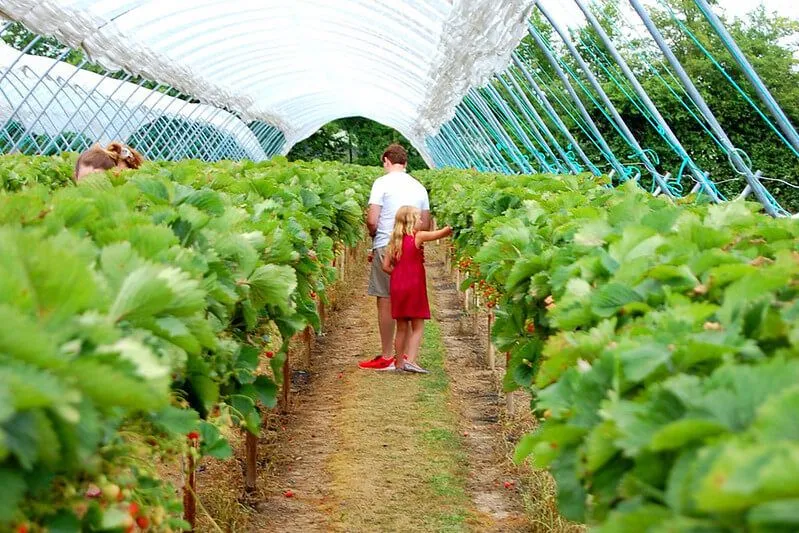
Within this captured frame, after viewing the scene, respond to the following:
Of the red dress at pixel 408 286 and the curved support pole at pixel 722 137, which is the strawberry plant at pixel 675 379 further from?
the red dress at pixel 408 286

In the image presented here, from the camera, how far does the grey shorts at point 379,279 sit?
7.95 meters

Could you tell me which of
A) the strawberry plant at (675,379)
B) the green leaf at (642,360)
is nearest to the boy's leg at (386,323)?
the strawberry plant at (675,379)

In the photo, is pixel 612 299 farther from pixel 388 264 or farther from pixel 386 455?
pixel 388 264

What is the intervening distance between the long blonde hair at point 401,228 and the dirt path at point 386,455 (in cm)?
103

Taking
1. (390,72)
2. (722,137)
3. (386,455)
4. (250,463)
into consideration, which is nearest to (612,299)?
(250,463)

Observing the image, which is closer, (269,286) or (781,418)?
(781,418)

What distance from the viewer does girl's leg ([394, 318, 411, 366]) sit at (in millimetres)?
7859

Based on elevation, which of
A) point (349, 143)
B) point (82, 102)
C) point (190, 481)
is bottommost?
point (190, 481)

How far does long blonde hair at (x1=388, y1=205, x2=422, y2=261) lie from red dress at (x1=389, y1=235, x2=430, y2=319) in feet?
0.15

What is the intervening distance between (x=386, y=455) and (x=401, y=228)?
232cm

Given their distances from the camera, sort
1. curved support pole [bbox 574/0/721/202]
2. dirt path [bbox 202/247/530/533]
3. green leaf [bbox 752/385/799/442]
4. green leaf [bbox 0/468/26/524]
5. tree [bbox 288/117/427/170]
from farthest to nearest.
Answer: tree [bbox 288/117/427/170], curved support pole [bbox 574/0/721/202], dirt path [bbox 202/247/530/533], green leaf [bbox 0/468/26/524], green leaf [bbox 752/385/799/442]

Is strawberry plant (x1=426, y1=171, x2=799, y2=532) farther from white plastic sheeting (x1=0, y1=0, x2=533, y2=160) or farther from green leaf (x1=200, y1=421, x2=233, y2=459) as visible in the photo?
white plastic sheeting (x1=0, y1=0, x2=533, y2=160)

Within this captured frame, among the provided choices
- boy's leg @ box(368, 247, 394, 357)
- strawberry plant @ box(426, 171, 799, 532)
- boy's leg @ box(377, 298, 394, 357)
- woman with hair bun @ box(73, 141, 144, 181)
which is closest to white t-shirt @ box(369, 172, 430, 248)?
boy's leg @ box(368, 247, 394, 357)

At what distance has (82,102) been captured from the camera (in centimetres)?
2073
